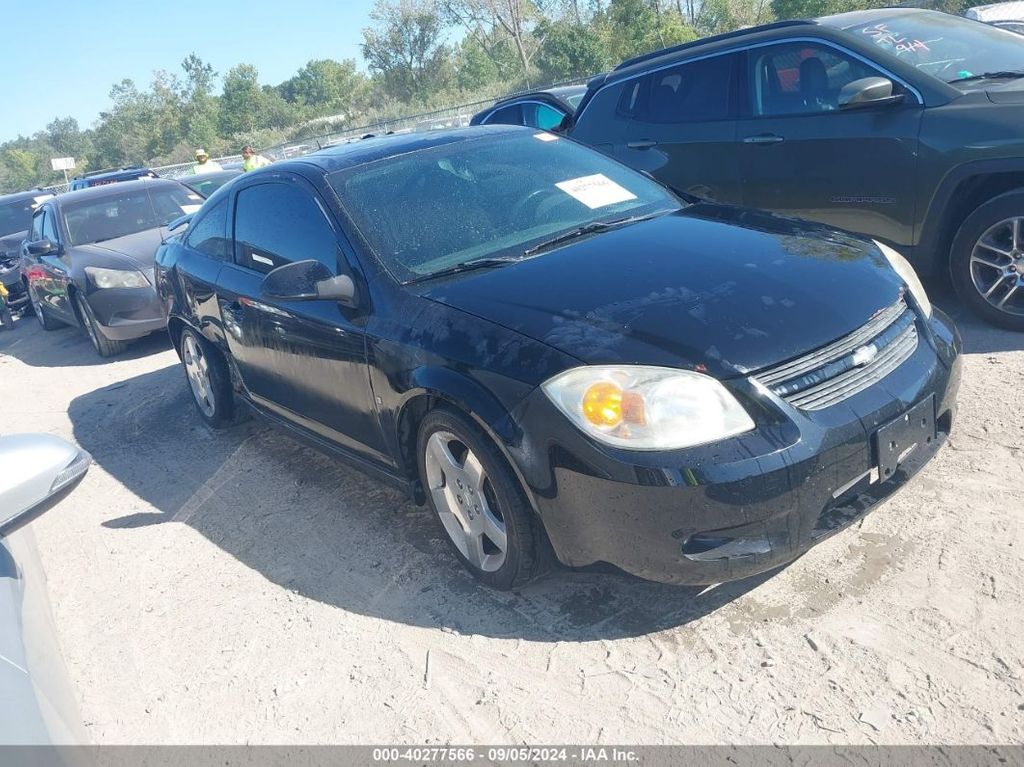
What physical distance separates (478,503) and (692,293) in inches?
43.0

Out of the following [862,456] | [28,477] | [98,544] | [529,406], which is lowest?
[98,544]

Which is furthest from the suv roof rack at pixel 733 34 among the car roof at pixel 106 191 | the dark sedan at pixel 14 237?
the dark sedan at pixel 14 237

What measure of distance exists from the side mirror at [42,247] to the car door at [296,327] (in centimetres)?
576

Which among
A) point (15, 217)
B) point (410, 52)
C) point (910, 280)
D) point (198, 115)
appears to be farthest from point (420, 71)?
point (910, 280)

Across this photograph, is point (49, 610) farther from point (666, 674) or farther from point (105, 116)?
point (105, 116)

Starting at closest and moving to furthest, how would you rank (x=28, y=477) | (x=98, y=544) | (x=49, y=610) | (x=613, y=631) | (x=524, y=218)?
(x=28, y=477), (x=49, y=610), (x=613, y=631), (x=524, y=218), (x=98, y=544)

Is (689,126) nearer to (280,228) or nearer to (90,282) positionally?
(280,228)

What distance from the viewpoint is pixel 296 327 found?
4.04m

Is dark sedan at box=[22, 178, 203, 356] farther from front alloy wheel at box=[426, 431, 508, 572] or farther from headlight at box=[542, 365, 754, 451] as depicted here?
headlight at box=[542, 365, 754, 451]

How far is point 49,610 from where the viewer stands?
2.51 meters

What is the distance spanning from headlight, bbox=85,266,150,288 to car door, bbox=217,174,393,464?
4.23 meters

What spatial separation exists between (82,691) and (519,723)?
68.0 inches

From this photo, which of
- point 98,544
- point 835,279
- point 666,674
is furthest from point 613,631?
point 98,544

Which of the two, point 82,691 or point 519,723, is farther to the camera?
point 82,691
